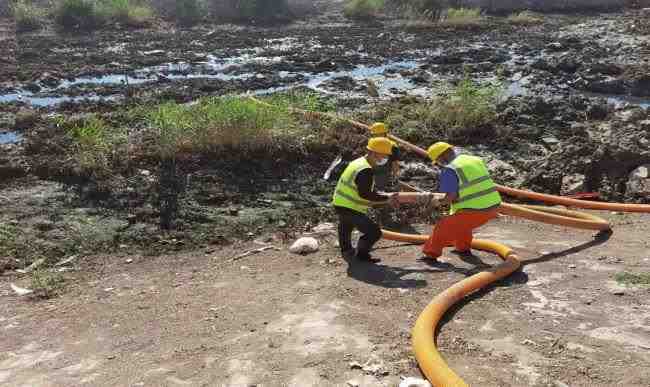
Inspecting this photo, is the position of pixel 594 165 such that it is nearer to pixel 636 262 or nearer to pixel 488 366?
pixel 636 262

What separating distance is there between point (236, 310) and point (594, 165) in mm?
5484

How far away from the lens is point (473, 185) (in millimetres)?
5332

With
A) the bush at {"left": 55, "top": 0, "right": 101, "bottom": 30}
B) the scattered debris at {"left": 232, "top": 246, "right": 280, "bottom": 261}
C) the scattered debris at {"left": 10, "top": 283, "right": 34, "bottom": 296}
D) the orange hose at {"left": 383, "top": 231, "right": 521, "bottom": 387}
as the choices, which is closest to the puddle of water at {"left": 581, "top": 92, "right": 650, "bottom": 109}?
the orange hose at {"left": 383, "top": 231, "right": 521, "bottom": 387}

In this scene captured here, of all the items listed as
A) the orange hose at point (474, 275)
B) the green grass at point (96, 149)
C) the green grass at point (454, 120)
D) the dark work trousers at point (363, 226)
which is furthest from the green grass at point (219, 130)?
the dark work trousers at point (363, 226)

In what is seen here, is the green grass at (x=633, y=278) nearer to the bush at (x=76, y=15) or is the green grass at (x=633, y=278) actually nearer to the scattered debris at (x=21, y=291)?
the scattered debris at (x=21, y=291)

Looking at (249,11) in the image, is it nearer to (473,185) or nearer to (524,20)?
(524,20)

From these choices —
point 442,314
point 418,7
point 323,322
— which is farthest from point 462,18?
point 323,322

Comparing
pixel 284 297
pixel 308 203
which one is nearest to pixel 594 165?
pixel 308 203

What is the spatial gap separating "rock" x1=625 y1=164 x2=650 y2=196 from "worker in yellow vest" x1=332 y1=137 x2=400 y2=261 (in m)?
3.66

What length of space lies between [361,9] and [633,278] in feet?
80.8

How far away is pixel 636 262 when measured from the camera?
5.20m

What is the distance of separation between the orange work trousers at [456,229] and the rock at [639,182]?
9.67 feet

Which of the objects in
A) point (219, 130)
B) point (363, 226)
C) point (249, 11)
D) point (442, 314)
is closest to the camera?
point (442, 314)

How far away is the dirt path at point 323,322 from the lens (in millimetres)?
3633
